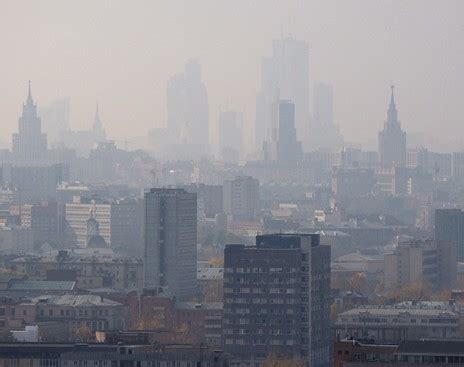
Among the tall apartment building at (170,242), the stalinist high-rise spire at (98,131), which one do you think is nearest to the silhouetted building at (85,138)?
the stalinist high-rise spire at (98,131)

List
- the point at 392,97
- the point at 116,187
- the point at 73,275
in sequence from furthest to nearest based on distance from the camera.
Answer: the point at 392,97 < the point at 116,187 < the point at 73,275

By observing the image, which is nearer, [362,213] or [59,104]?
[362,213]

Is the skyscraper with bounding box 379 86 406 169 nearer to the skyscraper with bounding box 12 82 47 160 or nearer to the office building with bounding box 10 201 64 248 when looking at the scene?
the skyscraper with bounding box 12 82 47 160

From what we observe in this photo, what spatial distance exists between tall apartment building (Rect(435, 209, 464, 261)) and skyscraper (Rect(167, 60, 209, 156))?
8424 cm

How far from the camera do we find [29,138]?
17288cm

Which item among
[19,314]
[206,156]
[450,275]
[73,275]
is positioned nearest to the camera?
[19,314]

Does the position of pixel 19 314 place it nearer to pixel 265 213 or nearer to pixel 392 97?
pixel 265 213

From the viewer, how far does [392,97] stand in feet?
524

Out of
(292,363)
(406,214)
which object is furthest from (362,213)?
(292,363)

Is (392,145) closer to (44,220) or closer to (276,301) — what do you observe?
(44,220)

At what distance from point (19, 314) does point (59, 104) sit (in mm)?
123197

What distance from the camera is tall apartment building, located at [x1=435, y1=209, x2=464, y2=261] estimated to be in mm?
100875

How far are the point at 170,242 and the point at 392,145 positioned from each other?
95.1 metres

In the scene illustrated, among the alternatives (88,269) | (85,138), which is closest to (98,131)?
(85,138)
